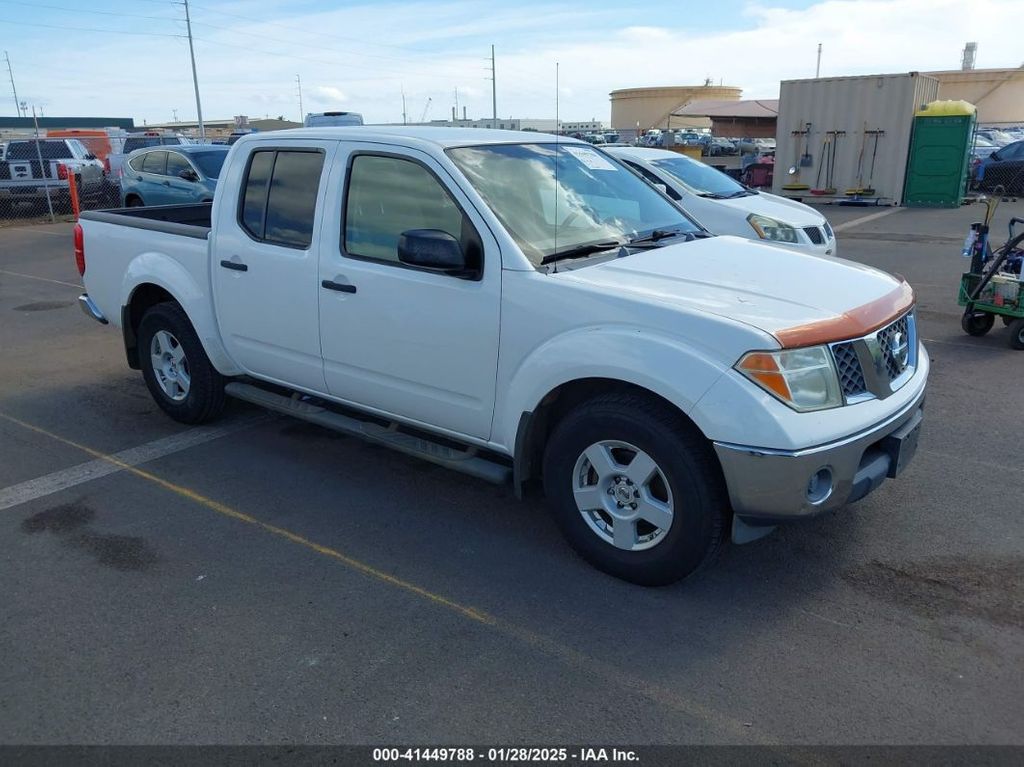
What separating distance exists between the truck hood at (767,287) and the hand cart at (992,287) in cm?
419

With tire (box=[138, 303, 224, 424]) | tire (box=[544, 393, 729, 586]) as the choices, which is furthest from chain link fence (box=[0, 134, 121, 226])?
tire (box=[544, 393, 729, 586])

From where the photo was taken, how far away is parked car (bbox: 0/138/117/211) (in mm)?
20000

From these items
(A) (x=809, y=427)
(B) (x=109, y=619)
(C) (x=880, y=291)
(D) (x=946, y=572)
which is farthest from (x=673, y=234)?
(B) (x=109, y=619)

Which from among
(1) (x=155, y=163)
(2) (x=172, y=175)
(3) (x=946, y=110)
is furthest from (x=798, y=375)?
(3) (x=946, y=110)

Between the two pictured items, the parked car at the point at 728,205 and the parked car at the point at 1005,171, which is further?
the parked car at the point at 1005,171

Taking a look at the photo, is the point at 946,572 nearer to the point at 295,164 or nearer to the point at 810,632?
the point at 810,632

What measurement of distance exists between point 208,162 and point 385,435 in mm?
11778

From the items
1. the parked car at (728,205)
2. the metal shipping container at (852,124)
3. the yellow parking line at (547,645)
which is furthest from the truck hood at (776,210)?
the metal shipping container at (852,124)

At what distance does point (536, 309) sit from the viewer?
12.1 ft

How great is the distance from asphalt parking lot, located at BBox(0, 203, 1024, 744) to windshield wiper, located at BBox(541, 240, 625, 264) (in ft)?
4.60

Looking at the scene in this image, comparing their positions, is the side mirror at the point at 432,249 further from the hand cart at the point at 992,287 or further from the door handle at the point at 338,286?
the hand cart at the point at 992,287

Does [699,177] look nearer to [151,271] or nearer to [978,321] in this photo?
[978,321]

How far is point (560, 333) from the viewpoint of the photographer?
363 cm

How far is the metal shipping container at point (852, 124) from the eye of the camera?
20.7 m
